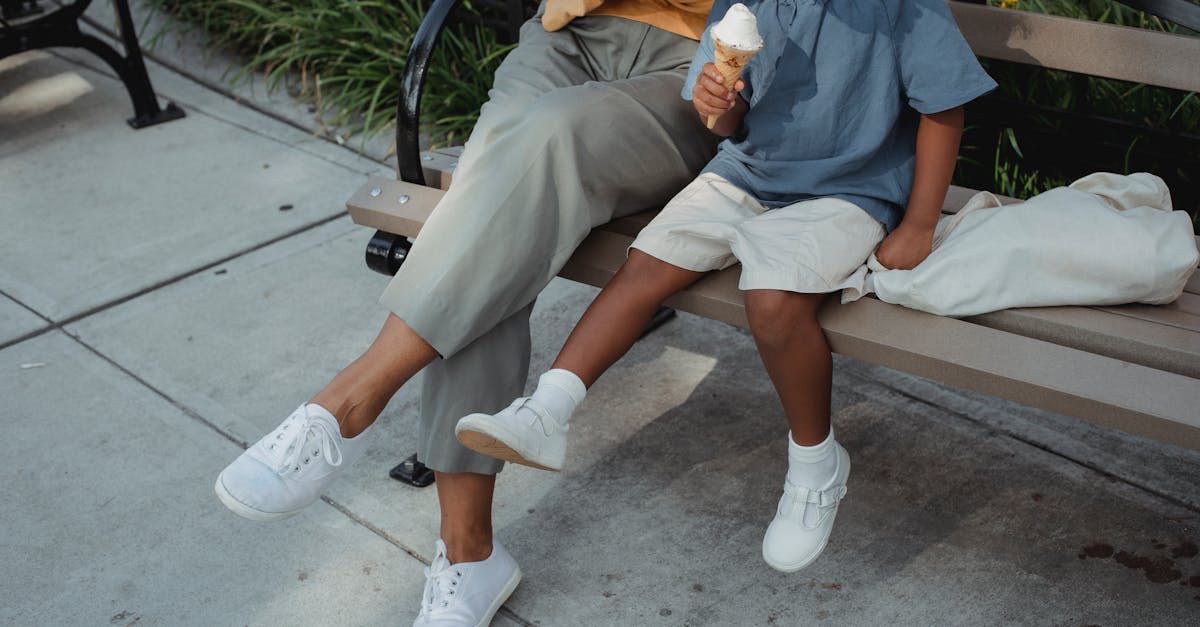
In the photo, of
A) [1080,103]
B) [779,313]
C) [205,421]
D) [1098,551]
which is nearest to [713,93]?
[779,313]

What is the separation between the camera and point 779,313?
210cm

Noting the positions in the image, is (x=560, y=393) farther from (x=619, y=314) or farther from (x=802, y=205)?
(x=802, y=205)

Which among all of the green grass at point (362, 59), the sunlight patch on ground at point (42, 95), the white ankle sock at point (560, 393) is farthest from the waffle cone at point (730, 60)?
the sunlight patch on ground at point (42, 95)

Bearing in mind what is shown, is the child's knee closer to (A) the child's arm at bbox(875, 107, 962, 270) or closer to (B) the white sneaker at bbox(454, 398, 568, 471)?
(A) the child's arm at bbox(875, 107, 962, 270)

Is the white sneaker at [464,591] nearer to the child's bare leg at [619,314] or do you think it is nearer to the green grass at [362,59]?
the child's bare leg at [619,314]

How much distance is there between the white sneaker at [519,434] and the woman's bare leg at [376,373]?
0.21 metres

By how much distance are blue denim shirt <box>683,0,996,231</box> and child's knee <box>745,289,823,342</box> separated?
28 cm

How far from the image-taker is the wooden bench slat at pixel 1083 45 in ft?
8.30

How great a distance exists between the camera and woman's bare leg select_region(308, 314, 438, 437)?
220cm

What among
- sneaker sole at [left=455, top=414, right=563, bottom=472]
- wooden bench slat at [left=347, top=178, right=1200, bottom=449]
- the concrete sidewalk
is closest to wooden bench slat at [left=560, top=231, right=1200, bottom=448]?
wooden bench slat at [left=347, top=178, right=1200, bottom=449]

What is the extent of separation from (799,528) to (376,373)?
0.85 m

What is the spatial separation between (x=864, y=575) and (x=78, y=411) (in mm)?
1991

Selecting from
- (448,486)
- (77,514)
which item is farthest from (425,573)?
(77,514)

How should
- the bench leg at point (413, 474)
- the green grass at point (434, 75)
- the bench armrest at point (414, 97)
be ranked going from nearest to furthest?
1. the bench armrest at point (414, 97)
2. the bench leg at point (413, 474)
3. the green grass at point (434, 75)
